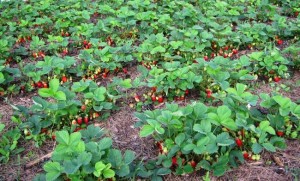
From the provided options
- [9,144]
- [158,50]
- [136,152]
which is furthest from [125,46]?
[9,144]

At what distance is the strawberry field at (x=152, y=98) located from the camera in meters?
2.64

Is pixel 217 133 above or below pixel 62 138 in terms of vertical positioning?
below

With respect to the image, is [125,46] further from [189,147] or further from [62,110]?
[189,147]

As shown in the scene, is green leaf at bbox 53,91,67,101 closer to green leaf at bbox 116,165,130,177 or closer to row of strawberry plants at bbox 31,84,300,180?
row of strawberry plants at bbox 31,84,300,180

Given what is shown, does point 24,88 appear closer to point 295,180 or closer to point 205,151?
point 205,151

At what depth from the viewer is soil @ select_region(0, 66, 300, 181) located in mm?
2680

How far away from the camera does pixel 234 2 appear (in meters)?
6.01

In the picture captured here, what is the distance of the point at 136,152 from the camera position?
300 cm

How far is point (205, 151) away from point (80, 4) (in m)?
4.39

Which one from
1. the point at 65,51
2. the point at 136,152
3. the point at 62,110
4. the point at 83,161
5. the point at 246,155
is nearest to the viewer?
the point at 83,161

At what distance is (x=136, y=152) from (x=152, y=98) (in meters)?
0.78

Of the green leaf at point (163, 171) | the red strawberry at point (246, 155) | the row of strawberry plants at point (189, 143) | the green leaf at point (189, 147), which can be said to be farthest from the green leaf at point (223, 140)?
the green leaf at point (163, 171)

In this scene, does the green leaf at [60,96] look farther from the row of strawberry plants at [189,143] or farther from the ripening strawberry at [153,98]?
the ripening strawberry at [153,98]

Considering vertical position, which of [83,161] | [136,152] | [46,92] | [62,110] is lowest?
[136,152]
